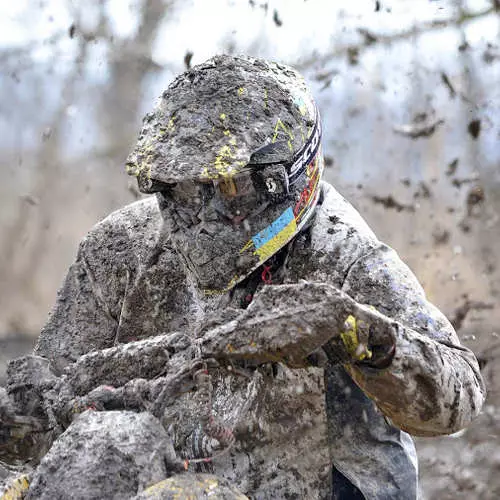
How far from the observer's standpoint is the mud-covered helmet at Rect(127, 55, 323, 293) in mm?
2699

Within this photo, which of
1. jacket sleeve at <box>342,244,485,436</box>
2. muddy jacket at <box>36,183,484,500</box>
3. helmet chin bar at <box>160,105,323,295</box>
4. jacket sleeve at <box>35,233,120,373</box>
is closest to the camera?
jacket sleeve at <box>342,244,485,436</box>

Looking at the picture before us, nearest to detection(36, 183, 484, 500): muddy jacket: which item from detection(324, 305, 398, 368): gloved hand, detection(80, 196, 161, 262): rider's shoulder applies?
detection(324, 305, 398, 368): gloved hand

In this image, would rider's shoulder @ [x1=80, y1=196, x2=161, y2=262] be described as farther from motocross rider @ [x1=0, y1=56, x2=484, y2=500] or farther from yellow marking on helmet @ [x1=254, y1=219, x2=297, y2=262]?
yellow marking on helmet @ [x1=254, y1=219, x2=297, y2=262]

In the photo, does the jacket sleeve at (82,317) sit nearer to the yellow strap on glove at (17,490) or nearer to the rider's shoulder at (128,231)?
the rider's shoulder at (128,231)

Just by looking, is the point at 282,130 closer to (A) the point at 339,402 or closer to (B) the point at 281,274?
(B) the point at 281,274

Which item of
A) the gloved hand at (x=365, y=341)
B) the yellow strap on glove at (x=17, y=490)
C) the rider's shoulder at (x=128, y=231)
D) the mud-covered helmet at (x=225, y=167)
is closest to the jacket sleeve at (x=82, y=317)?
the rider's shoulder at (x=128, y=231)

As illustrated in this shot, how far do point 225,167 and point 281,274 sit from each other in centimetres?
47

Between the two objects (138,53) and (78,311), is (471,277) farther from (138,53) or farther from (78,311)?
(78,311)

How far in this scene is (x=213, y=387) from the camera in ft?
9.37

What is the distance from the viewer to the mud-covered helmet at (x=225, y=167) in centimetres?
270

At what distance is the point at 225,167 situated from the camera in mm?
2654

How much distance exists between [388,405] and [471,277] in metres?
5.67

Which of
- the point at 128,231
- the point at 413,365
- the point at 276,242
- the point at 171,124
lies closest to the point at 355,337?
the point at 413,365

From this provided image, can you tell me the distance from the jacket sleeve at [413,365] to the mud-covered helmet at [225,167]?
0.29 m
